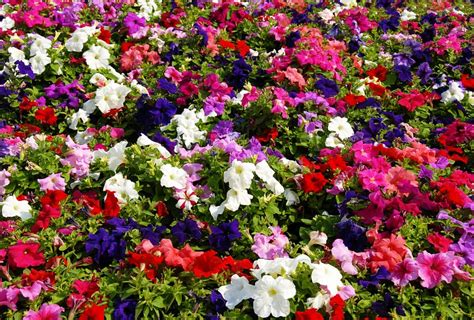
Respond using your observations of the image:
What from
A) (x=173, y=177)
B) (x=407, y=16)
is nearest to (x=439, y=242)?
(x=173, y=177)

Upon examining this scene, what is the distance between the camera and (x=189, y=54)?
5.86 metres

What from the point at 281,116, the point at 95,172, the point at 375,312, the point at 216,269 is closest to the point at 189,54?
the point at 281,116

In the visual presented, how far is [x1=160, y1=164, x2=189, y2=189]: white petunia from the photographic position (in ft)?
12.5

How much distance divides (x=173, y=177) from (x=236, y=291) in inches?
42.3

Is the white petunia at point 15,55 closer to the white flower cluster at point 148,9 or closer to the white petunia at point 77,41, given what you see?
the white petunia at point 77,41

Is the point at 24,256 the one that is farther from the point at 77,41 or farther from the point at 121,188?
the point at 77,41

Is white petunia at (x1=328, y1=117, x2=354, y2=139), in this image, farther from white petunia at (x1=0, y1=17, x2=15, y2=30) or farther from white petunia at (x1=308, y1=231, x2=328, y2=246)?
white petunia at (x1=0, y1=17, x2=15, y2=30)

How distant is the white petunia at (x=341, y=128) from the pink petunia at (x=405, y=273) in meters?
1.52

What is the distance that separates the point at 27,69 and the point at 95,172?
160 centimetres

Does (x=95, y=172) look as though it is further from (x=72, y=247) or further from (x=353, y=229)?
(x=353, y=229)

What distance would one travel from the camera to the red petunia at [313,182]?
3910 millimetres

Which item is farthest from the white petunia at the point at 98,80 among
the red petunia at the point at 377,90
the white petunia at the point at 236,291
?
the white petunia at the point at 236,291

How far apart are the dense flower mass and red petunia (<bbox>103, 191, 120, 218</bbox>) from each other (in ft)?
0.06

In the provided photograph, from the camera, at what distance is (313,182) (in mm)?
3955
